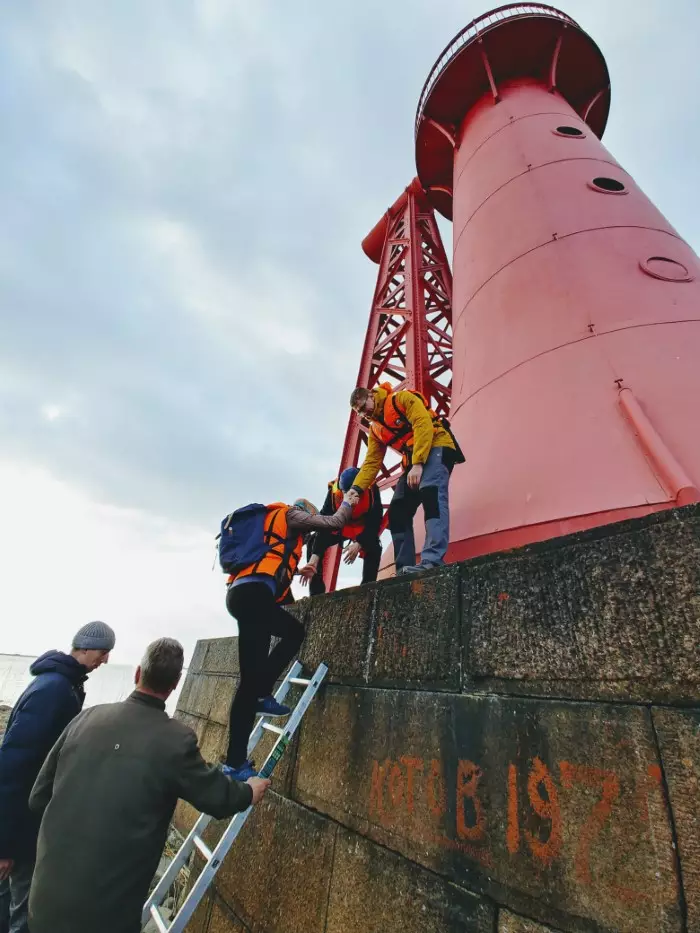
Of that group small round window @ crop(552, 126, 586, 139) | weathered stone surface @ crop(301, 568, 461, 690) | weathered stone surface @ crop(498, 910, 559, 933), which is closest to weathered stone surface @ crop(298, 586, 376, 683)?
weathered stone surface @ crop(301, 568, 461, 690)

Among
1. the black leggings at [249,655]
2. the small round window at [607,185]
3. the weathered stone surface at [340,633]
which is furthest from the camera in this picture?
the small round window at [607,185]

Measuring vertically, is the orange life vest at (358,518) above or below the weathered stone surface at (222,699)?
above

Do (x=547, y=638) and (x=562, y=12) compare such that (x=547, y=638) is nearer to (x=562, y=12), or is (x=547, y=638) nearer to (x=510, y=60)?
(x=510, y=60)

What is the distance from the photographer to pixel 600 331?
3.23 m

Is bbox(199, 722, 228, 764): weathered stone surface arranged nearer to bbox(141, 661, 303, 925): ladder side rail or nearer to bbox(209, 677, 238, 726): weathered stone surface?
bbox(209, 677, 238, 726): weathered stone surface

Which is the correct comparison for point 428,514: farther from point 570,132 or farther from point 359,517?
point 570,132

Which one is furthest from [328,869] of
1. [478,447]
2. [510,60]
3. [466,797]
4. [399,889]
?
[510,60]

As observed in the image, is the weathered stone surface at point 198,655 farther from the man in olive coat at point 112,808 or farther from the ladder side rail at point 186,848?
the man in olive coat at point 112,808

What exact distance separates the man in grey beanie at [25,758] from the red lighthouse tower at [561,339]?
8.24ft

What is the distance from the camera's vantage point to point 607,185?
451 centimetres

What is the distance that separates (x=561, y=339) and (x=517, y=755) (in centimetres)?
287

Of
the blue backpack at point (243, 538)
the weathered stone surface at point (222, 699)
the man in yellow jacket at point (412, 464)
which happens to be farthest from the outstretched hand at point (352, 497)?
the weathered stone surface at point (222, 699)

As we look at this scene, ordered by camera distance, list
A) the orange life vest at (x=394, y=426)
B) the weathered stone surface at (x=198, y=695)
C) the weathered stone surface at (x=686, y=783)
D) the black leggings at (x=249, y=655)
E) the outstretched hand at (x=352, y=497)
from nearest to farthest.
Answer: the weathered stone surface at (x=686, y=783) → the black leggings at (x=249, y=655) → the outstretched hand at (x=352, y=497) → the orange life vest at (x=394, y=426) → the weathered stone surface at (x=198, y=695)

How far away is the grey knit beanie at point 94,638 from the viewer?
277cm
